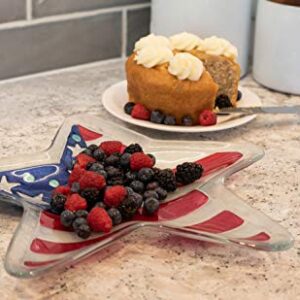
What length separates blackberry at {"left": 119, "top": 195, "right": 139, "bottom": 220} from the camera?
52cm

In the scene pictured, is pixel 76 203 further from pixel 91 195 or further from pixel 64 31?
pixel 64 31

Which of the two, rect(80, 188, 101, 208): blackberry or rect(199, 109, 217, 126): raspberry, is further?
rect(199, 109, 217, 126): raspberry

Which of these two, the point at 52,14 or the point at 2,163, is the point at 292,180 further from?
the point at 52,14

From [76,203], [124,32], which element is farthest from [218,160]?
[124,32]

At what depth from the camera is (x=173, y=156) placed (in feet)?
2.10

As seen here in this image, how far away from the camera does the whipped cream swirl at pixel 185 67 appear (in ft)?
2.35

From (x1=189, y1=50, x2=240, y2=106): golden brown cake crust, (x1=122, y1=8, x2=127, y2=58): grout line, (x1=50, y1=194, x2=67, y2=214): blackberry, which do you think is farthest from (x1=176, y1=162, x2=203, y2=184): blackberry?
(x1=122, y1=8, x2=127, y2=58): grout line

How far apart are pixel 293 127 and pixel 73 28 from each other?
12.4 inches

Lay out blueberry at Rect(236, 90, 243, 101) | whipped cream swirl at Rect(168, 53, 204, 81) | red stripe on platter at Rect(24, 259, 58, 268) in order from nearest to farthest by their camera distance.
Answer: red stripe on platter at Rect(24, 259, 58, 268), whipped cream swirl at Rect(168, 53, 204, 81), blueberry at Rect(236, 90, 243, 101)

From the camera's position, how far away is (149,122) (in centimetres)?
74

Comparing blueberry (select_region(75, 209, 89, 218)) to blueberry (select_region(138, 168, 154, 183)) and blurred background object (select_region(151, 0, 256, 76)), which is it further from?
blurred background object (select_region(151, 0, 256, 76))

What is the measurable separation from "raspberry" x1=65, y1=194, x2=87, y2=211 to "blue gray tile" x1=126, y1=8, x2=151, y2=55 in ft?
1.65

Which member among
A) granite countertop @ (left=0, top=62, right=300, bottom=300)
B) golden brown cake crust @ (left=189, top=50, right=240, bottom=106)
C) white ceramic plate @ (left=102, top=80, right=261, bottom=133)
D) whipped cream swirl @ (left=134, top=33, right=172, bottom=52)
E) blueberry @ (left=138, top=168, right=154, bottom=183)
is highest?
whipped cream swirl @ (left=134, top=33, right=172, bottom=52)

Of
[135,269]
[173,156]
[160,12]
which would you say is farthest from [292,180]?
[160,12]
